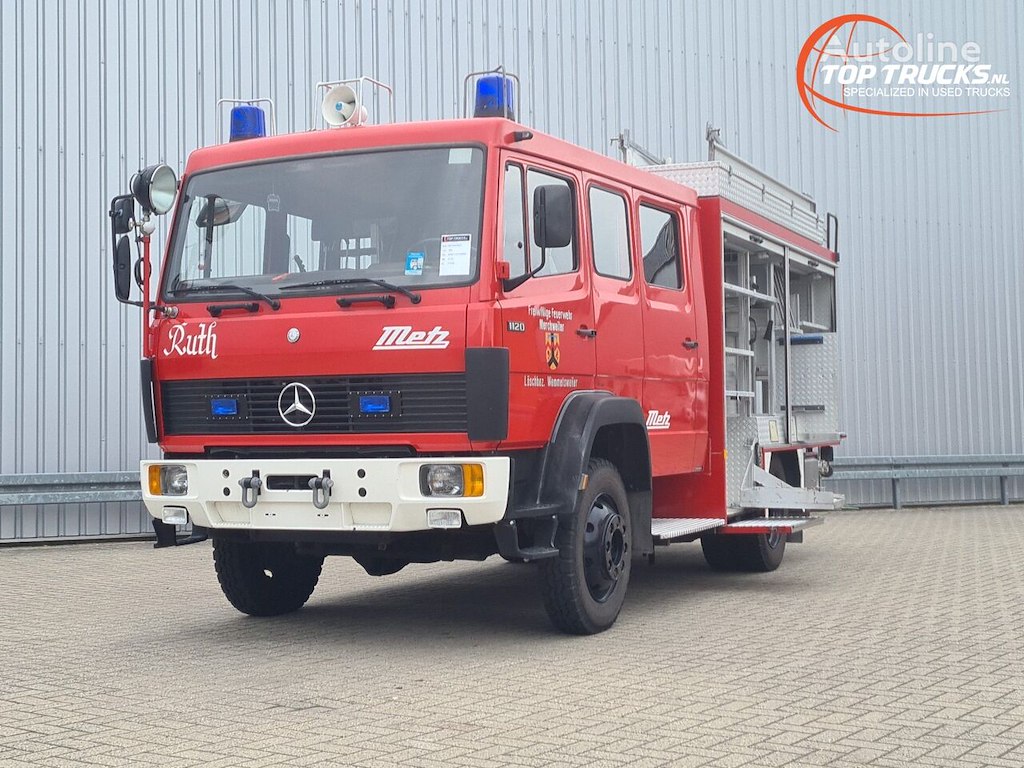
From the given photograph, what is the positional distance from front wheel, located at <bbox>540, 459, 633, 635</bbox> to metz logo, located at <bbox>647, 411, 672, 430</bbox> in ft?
2.03

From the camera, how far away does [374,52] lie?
14.5 m

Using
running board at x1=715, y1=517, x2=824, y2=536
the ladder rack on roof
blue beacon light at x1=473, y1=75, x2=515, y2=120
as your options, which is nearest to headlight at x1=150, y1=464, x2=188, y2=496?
blue beacon light at x1=473, y1=75, x2=515, y2=120

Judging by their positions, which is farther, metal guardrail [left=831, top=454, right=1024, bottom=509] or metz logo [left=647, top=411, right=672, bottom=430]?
metal guardrail [left=831, top=454, right=1024, bottom=509]

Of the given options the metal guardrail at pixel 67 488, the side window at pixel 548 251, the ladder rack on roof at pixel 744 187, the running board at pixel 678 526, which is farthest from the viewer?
the metal guardrail at pixel 67 488

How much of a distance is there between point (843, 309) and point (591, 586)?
12.0 m

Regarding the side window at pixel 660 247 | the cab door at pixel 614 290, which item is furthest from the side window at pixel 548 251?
the side window at pixel 660 247

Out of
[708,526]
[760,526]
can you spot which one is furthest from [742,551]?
[708,526]

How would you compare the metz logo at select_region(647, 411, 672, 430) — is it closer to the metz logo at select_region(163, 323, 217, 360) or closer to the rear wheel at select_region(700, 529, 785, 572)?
the rear wheel at select_region(700, 529, 785, 572)

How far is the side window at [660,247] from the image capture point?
8.14 m

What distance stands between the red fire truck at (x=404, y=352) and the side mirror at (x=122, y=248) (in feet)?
0.06

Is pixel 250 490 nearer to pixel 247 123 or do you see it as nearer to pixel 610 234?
pixel 247 123

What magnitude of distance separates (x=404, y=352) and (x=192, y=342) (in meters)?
1.30

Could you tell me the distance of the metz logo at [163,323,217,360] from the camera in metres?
6.85

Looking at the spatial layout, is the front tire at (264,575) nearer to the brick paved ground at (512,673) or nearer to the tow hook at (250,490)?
the brick paved ground at (512,673)
